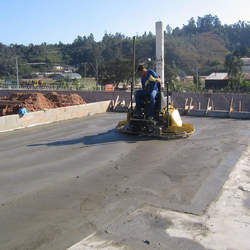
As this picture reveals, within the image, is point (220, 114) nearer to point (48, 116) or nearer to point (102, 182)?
point (48, 116)

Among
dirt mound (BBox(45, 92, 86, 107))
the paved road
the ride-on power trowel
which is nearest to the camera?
the paved road

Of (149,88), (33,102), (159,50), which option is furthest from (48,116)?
(159,50)

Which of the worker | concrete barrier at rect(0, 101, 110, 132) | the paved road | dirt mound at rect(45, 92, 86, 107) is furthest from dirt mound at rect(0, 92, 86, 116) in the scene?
the worker

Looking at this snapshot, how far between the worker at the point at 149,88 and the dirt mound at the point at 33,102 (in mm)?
7886

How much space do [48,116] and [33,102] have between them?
3091 millimetres

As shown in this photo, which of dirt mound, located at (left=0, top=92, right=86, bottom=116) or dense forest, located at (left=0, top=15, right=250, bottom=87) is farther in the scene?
dense forest, located at (left=0, top=15, right=250, bottom=87)

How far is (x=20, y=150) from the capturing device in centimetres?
1058

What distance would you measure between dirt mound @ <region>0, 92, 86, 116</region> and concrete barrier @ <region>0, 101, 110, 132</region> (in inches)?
73.4

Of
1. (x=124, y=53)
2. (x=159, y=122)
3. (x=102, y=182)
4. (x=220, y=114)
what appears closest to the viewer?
(x=102, y=182)

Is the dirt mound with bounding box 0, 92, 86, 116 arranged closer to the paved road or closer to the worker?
the paved road

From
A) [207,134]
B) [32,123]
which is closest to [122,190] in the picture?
[207,134]

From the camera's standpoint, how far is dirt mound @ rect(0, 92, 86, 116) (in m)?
18.3

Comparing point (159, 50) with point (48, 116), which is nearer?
point (48, 116)

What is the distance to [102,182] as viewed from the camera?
25.0 ft
